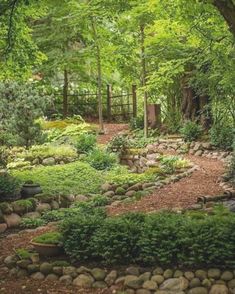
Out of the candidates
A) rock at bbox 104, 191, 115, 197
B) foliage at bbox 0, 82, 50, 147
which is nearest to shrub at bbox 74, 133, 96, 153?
foliage at bbox 0, 82, 50, 147

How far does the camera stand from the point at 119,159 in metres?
12.0

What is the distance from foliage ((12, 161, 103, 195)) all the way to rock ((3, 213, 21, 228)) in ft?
3.52

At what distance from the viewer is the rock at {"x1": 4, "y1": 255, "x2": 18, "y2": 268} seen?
5.45 meters

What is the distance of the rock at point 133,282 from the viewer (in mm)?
4660

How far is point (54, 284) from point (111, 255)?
2.17 feet

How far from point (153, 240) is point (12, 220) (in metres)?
3.22

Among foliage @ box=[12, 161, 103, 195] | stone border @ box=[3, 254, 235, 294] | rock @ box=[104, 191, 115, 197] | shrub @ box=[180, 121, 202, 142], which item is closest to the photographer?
stone border @ box=[3, 254, 235, 294]

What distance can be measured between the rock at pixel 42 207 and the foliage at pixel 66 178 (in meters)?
0.42

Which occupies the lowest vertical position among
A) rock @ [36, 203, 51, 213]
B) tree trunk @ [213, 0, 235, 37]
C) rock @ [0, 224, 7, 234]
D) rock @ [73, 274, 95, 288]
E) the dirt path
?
rock @ [0, 224, 7, 234]

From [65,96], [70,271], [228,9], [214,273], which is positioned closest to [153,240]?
[214,273]

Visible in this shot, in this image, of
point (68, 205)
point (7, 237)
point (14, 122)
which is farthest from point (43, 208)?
point (14, 122)

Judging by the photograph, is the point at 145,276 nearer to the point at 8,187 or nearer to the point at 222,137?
the point at 8,187

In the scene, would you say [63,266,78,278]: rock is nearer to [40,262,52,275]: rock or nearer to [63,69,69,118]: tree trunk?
[40,262,52,275]: rock

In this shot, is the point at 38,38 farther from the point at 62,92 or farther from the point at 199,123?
the point at 199,123
